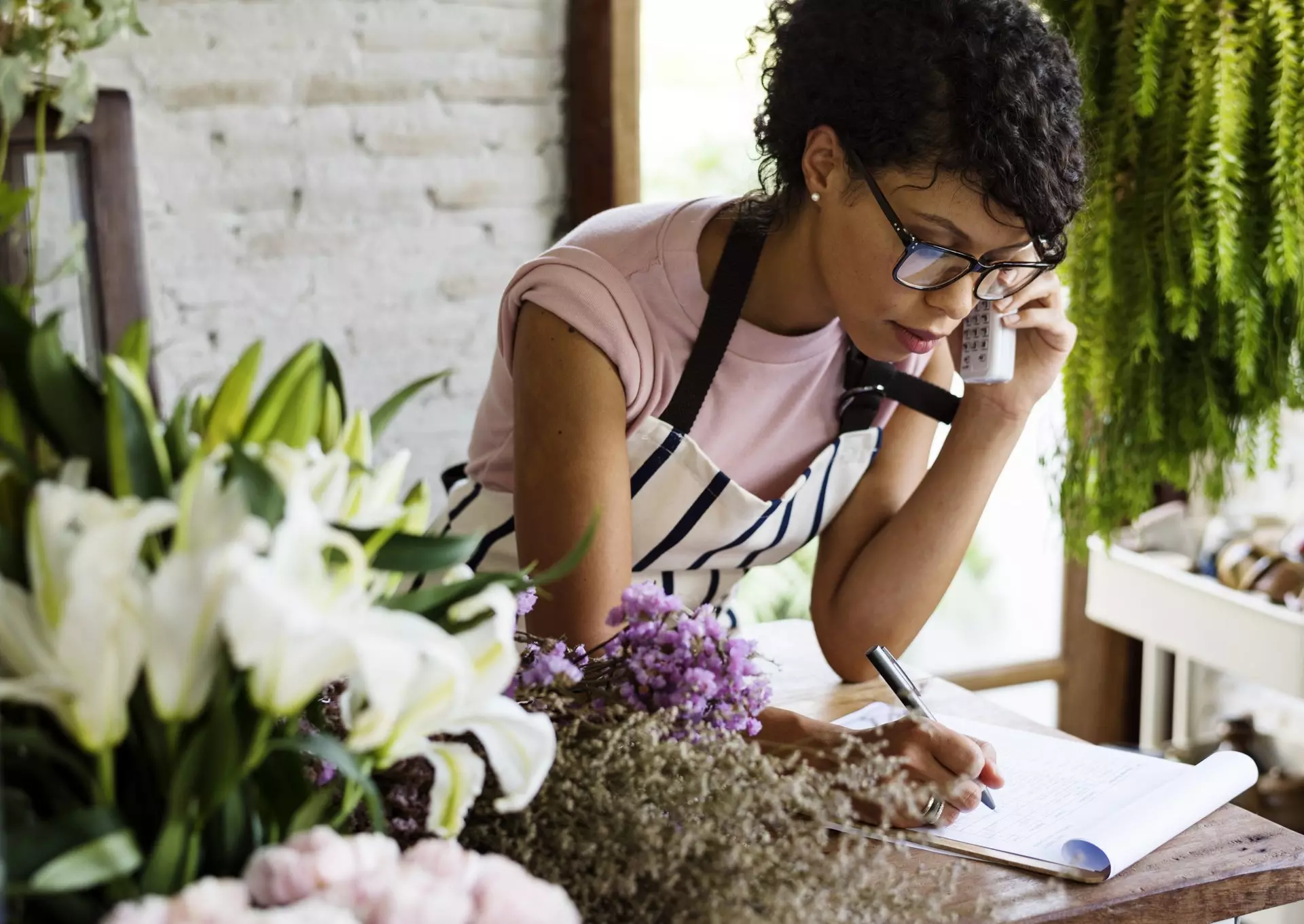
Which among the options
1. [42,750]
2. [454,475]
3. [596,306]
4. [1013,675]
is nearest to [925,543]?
[596,306]

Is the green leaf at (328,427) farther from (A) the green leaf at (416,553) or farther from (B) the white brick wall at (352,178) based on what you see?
(B) the white brick wall at (352,178)

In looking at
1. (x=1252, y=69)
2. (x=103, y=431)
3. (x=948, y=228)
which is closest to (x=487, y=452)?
(x=948, y=228)

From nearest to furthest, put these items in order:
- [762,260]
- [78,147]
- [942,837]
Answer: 1. [942,837]
2. [762,260]
3. [78,147]

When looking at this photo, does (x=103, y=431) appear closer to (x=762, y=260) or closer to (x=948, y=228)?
(x=948, y=228)

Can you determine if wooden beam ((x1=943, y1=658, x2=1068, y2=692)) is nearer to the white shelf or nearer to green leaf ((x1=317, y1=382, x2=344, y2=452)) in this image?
the white shelf

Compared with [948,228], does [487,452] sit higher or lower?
lower

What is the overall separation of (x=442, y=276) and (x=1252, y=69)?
1.30 m

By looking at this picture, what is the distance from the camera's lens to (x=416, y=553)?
578 millimetres

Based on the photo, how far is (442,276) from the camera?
226cm

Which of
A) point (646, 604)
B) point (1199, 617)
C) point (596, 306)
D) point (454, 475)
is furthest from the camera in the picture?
point (1199, 617)

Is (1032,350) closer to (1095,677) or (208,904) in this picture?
(208,904)

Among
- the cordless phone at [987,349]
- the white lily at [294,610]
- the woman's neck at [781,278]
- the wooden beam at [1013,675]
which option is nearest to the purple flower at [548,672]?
the white lily at [294,610]

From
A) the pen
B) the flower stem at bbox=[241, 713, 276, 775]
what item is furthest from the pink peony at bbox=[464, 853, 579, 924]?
the pen

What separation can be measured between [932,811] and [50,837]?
66 cm
